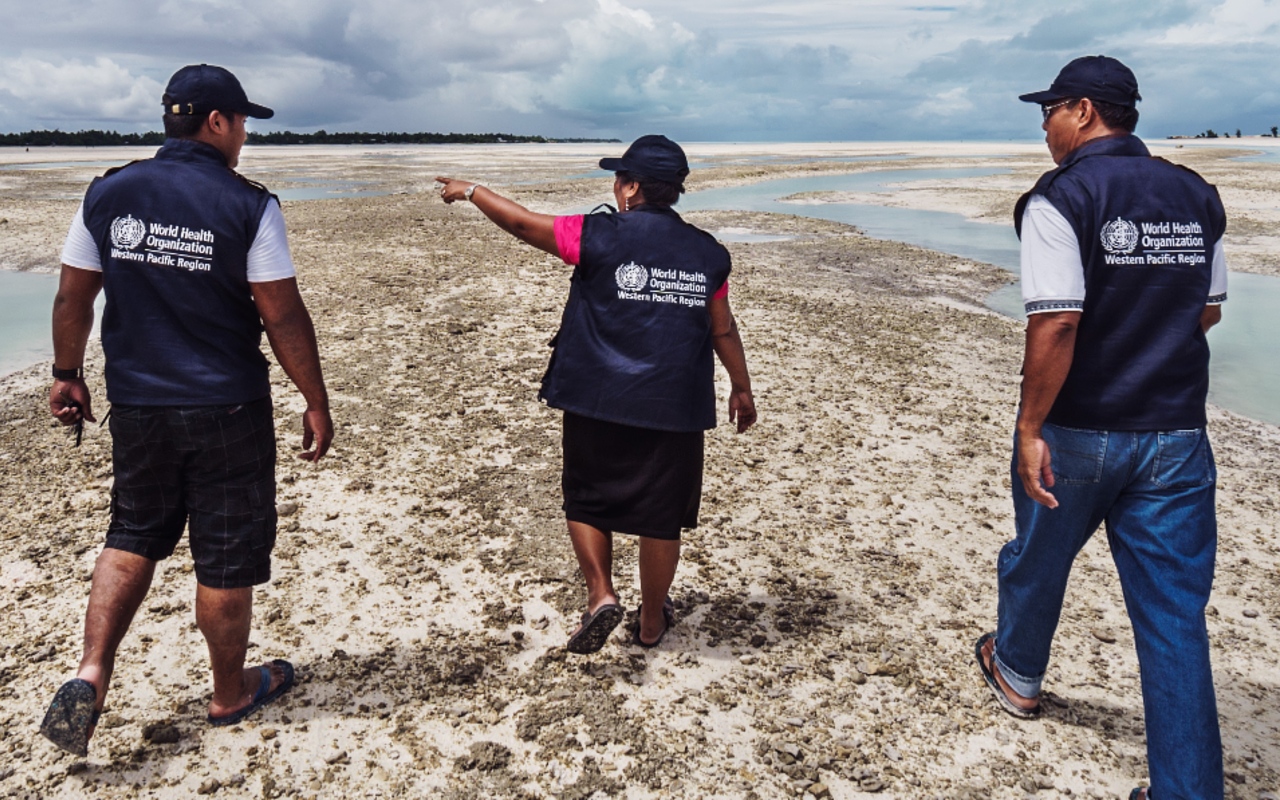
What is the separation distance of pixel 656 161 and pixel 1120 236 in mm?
1617

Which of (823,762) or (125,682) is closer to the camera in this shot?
(823,762)

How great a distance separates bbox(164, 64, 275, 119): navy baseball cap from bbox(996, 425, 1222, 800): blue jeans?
295 cm

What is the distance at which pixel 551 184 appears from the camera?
3359 cm

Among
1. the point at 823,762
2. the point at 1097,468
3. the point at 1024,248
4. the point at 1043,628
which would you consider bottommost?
the point at 823,762

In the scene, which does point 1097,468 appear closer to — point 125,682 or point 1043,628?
point 1043,628

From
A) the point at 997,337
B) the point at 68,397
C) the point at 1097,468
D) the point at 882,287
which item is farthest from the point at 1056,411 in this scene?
the point at 882,287

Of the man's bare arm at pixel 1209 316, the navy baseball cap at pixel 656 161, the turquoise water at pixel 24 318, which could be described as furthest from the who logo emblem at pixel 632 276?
the turquoise water at pixel 24 318

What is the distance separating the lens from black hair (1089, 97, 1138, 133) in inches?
108

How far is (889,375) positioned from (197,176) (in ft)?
21.9

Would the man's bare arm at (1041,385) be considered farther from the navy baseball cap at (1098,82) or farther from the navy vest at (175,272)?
the navy vest at (175,272)

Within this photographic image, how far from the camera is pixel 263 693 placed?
344 cm

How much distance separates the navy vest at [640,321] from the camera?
3297mm

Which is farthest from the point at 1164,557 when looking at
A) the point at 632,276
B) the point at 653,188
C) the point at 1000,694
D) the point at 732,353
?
the point at 653,188

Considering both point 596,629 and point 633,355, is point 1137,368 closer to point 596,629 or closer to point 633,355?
point 633,355
